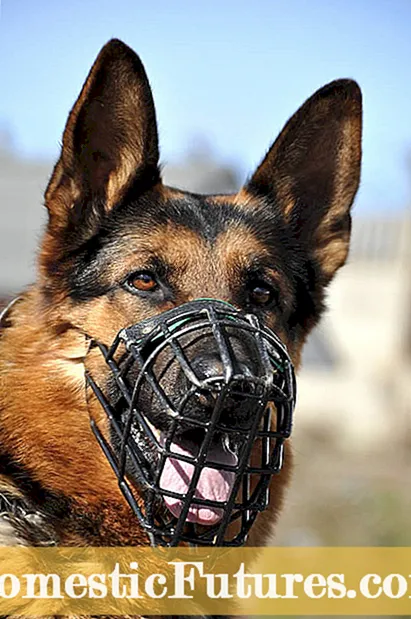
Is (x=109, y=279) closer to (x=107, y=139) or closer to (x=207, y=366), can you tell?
(x=107, y=139)

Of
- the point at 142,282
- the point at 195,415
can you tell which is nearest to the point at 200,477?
the point at 195,415

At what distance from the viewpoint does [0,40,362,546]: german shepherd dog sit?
3.05m

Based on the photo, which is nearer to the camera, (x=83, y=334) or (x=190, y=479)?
(x=190, y=479)

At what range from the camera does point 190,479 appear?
2.77 metres

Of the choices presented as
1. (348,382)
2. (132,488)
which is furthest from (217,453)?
(348,382)

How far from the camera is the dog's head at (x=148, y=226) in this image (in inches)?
126

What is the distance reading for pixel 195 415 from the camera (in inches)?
104

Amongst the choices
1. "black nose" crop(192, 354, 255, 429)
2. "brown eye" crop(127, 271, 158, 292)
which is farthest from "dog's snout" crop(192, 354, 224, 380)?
"brown eye" crop(127, 271, 158, 292)

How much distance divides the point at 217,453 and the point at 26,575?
777 millimetres

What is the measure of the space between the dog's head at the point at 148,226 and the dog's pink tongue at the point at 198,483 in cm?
6

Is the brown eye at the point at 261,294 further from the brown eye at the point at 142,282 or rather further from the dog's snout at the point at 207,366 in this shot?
the dog's snout at the point at 207,366

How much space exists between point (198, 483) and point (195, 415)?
0.30 meters

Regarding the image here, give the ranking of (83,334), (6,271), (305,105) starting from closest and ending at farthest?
(83,334), (305,105), (6,271)

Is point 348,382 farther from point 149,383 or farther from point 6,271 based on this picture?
point 149,383
